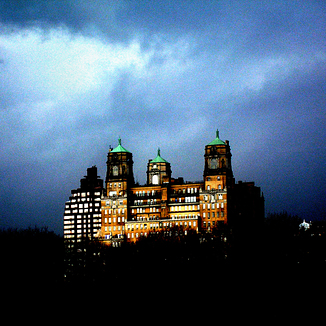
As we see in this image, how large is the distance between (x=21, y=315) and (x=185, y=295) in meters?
34.2

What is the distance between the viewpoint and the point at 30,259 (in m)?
157

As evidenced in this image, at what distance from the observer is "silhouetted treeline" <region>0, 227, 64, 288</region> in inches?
5714

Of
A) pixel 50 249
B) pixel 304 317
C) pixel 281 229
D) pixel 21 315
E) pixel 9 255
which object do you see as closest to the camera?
pixel 304 317

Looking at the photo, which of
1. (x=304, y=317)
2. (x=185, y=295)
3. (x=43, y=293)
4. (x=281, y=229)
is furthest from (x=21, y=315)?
(x=281, y=229)

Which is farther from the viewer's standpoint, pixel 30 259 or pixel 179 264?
pixel 179 264

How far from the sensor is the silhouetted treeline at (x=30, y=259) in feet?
476

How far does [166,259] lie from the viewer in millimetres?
178375

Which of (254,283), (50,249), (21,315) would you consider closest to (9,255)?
(50,249)

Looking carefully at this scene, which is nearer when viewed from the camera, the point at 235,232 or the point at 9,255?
the point at 9,255

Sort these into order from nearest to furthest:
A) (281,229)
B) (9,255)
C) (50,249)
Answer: (9,255) < (50,249) < (281,229)

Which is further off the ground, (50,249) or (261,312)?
(50,249)

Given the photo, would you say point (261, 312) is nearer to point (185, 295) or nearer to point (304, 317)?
point (304, 317)

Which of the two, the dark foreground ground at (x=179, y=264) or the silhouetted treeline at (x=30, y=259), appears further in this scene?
the silhouetted treeline at (x=30, y=259)

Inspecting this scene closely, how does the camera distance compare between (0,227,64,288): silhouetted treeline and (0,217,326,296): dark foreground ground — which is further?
(0,227,64,288): silhouetted treeline
